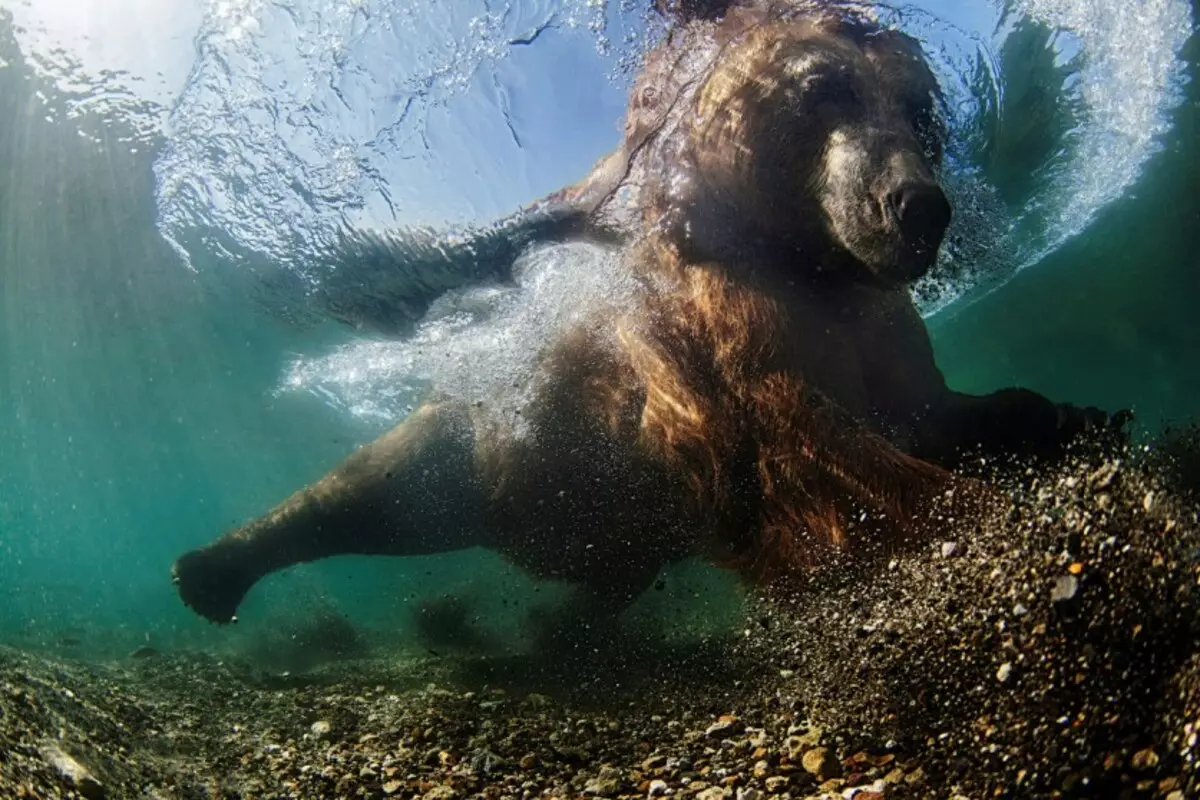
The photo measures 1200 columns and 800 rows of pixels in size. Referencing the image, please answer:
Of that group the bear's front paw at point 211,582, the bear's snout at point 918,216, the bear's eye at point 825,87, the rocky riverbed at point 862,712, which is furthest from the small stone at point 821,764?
the bear's front paw at point 211,582

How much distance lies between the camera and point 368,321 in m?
9.64

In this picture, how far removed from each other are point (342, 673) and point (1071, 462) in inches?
201

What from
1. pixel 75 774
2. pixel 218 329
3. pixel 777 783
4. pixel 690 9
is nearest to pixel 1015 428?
pixel 777 783

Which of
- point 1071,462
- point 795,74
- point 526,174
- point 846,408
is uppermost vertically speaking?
point 526,174

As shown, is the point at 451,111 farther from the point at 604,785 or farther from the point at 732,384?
the point at 604,785

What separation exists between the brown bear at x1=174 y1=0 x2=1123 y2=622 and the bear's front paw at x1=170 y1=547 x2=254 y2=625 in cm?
1

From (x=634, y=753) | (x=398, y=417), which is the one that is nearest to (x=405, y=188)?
(x=634, y=753)

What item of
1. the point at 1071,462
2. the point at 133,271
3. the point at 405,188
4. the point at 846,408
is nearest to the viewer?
the point at 1071,462

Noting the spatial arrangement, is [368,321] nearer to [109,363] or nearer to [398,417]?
[398,417]

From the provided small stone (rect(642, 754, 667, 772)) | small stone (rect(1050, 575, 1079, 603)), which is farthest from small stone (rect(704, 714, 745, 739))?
small stone (rect(1050, 575, 1079, 603))

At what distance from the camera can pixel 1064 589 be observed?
1523 millimetres

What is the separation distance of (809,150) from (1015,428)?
1736mm

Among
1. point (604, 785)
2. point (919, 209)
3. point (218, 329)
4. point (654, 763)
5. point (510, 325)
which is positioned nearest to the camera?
point (604, 785)

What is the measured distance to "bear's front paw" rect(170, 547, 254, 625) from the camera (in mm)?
4531
